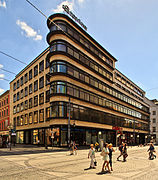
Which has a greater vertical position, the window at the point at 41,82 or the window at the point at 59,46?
the window at the point at 59,46

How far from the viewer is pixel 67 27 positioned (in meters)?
37.6

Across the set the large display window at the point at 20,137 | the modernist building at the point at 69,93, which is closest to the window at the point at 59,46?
the modernist building at the point at 69,93

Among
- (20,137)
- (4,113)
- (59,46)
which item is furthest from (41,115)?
(4,113)

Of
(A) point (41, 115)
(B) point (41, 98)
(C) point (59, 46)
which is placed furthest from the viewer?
(B) point (41, 98)

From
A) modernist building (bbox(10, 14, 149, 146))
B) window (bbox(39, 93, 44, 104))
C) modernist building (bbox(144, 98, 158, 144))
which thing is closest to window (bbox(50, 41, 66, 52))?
modernist building (bbox(10, 14, 149, 146))

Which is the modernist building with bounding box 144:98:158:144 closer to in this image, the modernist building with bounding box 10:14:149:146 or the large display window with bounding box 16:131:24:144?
the modernist building with bounding box 10:14:149:146

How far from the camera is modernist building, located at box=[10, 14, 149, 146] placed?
3484 cm

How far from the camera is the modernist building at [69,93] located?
34.8 m

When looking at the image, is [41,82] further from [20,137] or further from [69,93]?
[20,137]

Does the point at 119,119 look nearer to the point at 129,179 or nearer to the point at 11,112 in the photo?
the point at 11,112

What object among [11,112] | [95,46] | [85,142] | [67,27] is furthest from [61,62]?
[11,112]

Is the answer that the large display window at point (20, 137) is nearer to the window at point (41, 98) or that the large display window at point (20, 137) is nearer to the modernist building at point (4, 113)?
the modernist building at point (4, 113)

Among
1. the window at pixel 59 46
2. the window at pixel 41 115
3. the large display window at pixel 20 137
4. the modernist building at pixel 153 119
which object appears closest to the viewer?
the window at pixel 59 46

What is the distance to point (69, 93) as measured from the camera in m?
35.4
